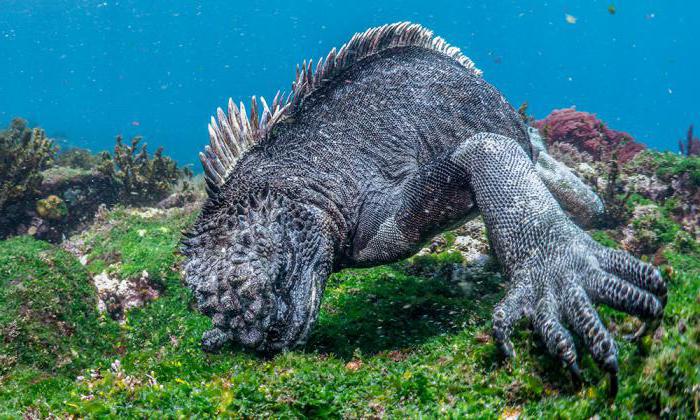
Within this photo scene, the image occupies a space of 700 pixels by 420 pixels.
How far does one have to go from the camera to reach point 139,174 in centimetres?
1240

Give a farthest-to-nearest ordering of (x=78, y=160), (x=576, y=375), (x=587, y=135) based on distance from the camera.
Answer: (x=78, y=160)
(x=587, y=135)
(x=576, y=375)

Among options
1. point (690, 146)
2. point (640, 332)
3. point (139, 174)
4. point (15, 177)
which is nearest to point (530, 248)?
point (640, 332)

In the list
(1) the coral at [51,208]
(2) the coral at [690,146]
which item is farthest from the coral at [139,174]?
(2) the coral at [690,146]

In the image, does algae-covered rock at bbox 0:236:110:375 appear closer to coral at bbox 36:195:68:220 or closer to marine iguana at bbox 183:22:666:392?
marine iguana at bbox 183:22:666:392

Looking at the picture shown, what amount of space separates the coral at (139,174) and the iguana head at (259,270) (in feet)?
31.3

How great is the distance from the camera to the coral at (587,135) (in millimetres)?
12031

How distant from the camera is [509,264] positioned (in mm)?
3146

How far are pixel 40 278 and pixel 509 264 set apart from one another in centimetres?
523

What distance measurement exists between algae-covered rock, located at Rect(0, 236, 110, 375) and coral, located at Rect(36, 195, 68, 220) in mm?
4879

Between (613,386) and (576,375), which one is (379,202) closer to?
(576,375)

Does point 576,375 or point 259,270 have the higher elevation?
point 259,270

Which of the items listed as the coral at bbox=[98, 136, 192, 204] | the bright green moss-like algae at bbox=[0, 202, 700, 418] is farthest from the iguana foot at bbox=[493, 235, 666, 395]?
the coral at bbox=[98, 136, 192, 204]

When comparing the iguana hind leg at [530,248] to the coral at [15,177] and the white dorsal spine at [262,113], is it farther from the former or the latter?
the coral at [15,177]

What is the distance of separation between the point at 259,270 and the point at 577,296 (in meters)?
1.80
